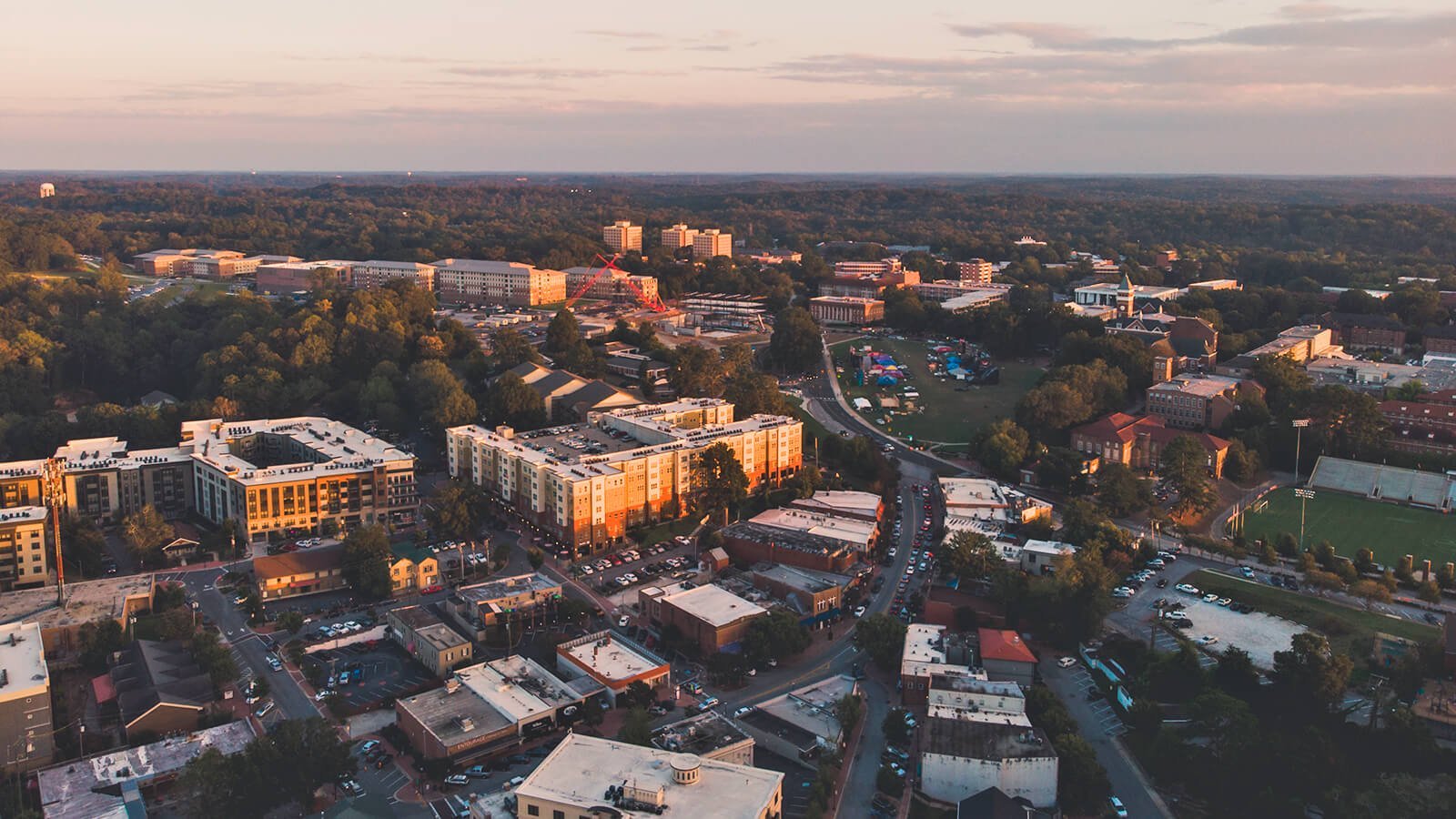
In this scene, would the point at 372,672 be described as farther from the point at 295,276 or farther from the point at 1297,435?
the point at 295,276

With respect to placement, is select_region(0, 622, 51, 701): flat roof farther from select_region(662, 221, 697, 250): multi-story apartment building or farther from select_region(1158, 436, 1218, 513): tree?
select_region(662, 221, 697, 250): multi-story apartment building

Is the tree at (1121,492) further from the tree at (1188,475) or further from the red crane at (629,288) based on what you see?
the red crane at (629,288)

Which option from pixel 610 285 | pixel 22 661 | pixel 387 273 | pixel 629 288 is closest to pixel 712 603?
pixel 22 661

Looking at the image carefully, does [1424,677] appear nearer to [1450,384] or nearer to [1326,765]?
[1326,765]

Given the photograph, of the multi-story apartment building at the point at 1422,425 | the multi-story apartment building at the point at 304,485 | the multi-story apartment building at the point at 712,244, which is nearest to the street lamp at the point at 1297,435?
the multi-story apartment building at the point at 1422,425

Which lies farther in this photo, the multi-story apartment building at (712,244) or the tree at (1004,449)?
the multi-story apartment building at (712,244)
